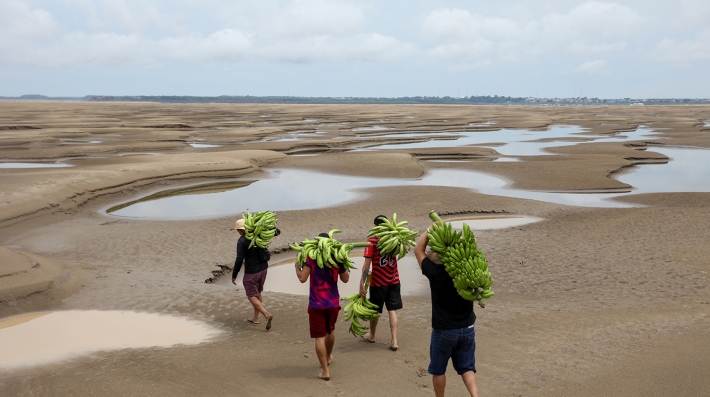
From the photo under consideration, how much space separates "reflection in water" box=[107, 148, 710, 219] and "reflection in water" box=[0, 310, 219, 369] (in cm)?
935

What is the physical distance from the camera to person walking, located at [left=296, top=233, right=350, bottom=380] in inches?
278

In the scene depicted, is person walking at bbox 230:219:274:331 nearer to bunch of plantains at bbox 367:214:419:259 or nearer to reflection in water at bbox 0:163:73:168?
bunch of plantains at bbox 367:214:419:259

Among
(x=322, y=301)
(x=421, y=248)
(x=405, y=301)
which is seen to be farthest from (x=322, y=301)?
(x=405, y=301)

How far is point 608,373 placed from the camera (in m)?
7.29

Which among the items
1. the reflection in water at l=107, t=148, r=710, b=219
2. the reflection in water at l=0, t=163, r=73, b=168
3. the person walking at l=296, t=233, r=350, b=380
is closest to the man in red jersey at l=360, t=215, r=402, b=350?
the person walking at l=296, t=233, r=350, b=380

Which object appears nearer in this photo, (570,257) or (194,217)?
(570,257)

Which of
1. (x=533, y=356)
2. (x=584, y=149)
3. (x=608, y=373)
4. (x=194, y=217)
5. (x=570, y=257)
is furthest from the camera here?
(x=584, y=149)

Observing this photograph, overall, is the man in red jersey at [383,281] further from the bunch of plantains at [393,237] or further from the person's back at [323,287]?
the person's back at [323,287]

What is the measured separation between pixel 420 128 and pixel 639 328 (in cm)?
5259

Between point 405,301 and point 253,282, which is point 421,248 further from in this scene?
point 405,301

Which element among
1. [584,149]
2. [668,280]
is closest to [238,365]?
[668,280]

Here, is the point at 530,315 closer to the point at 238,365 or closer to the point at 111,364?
the point at 238,365

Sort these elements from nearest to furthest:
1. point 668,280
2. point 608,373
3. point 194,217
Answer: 1. point 608,373
2. point 668,280
3. point 194,217

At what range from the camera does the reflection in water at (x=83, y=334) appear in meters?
8.42
